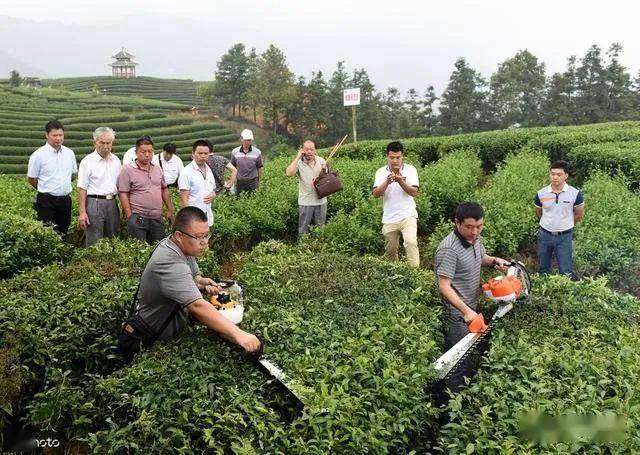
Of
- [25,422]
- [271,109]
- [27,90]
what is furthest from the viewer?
[27,90]

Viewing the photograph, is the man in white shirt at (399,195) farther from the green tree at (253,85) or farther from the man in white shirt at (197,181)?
the green tree at (253,85)

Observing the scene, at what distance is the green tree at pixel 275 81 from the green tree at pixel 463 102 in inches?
502

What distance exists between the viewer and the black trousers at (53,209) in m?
7.20

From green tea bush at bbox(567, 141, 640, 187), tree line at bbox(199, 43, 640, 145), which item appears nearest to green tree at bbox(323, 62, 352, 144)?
tree line at bbox(199, 43, 640, 145)

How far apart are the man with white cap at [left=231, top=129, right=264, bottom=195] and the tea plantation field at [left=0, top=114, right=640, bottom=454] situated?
3.83 meters

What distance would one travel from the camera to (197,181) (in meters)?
7.13

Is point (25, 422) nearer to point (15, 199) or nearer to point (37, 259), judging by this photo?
point (37, 259)

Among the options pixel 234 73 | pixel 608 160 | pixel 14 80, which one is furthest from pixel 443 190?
pixel 14 80

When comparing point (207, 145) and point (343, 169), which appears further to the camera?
point (343, 169)

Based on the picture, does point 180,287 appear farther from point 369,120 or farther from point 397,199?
point 369,120

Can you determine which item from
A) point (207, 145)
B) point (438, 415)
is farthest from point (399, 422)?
point (207, 145)

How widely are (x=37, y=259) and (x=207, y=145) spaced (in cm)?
251

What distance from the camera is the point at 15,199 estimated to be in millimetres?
9016

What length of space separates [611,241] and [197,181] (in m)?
5.54
